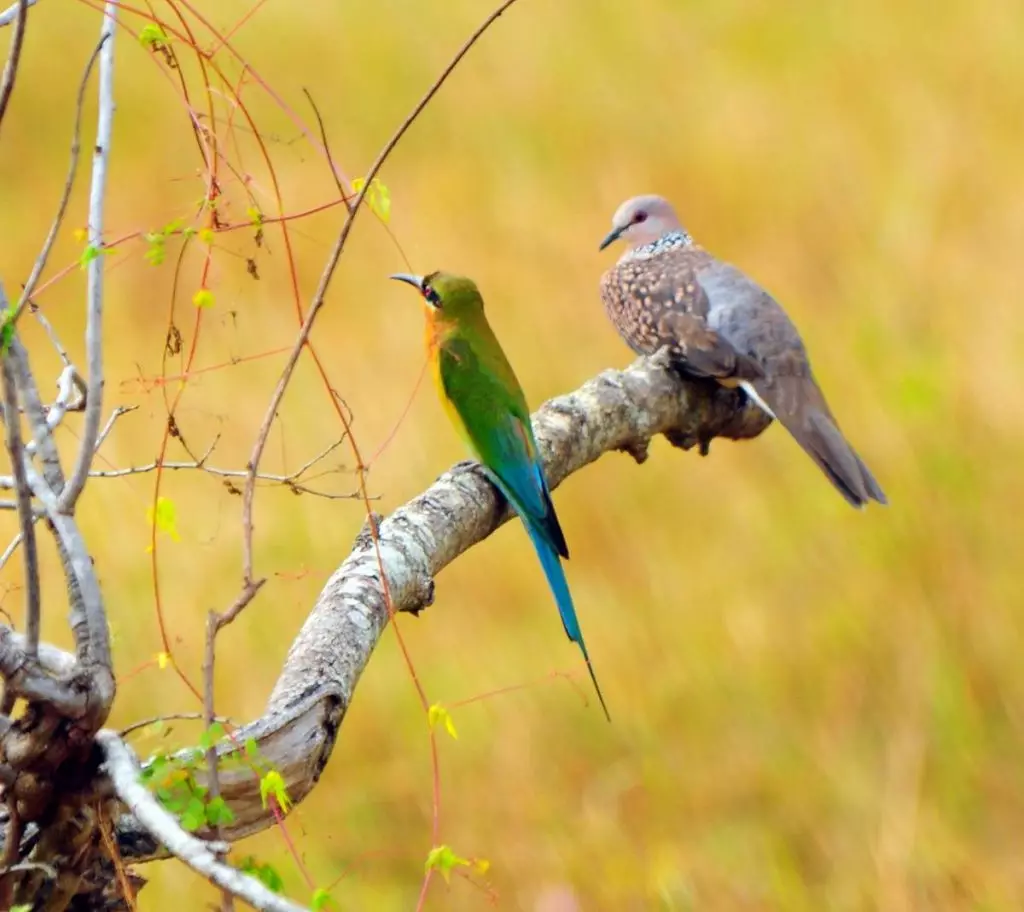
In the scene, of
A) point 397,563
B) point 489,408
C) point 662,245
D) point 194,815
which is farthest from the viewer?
point 662,245

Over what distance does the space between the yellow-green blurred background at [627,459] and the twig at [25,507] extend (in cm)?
64

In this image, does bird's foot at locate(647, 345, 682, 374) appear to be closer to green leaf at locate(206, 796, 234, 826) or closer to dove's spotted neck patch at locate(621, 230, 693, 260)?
dove's spotted neck patch at locate(621, 230, 693, 260)

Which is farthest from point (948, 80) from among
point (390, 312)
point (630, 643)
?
point (630, 643)

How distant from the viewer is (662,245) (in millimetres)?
3949

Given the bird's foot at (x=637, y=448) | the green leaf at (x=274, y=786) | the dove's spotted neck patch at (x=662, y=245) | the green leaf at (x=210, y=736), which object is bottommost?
the green leaf at (x=274, y=786)

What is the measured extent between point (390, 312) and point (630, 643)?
2.23 meters

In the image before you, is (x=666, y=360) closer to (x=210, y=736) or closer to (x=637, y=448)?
(x=637, y=448)

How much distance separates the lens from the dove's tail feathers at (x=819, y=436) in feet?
10.1

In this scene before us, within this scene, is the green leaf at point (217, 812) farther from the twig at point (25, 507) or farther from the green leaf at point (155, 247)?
the green leaf at point (155, 247)

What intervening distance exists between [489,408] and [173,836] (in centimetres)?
154

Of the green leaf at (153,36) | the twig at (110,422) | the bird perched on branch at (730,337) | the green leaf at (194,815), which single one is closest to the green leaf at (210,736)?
the green leaf at (194,815)

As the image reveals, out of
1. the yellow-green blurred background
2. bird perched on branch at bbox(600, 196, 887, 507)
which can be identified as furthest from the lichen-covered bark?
the yellow-green blurred background

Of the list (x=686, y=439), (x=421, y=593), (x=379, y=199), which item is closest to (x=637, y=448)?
(x=686, y=439)

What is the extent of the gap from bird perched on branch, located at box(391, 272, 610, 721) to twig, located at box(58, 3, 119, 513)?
111 centimetres
